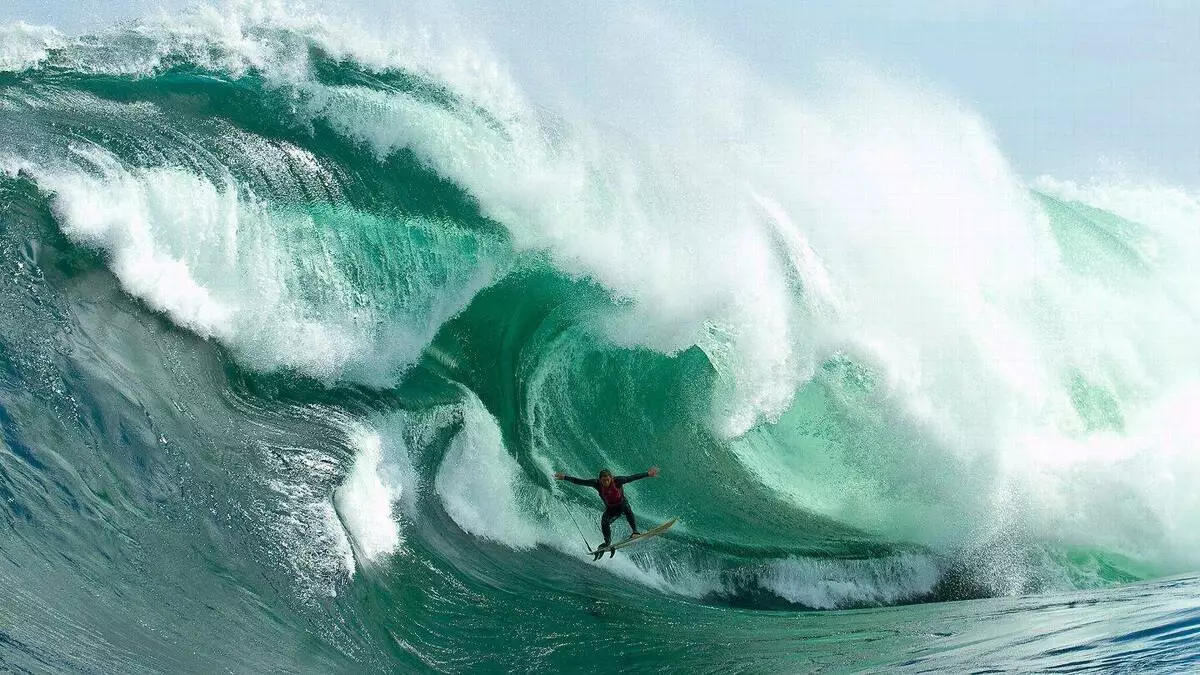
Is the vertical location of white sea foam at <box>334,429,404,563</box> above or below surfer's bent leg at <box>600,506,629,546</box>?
below

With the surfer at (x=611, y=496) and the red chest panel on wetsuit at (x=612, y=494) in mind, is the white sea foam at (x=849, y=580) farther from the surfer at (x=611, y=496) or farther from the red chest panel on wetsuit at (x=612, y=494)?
the red chest panel on wetsuit at (x=612, y=494)

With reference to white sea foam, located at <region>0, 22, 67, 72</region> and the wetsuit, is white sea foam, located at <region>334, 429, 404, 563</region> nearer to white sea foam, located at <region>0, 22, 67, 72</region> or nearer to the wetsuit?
the wetsuit

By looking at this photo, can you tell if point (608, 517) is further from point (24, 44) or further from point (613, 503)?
point (24, 44)

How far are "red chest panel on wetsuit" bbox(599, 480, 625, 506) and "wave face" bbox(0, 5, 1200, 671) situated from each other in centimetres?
79

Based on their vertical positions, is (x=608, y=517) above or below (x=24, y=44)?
below

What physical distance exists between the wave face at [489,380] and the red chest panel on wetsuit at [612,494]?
793 mm

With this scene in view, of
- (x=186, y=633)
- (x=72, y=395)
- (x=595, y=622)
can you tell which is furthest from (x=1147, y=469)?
(x=72, y=395)

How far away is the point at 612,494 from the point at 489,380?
2874 millimetres

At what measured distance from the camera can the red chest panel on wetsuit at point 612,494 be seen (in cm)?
880

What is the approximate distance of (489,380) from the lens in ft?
37.1

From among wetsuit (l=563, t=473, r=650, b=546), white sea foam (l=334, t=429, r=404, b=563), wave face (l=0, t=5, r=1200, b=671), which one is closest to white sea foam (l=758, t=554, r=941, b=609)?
wave face (l=0, t=5, r=1200, b=671)

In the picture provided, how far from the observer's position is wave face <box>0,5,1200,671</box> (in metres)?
8.02

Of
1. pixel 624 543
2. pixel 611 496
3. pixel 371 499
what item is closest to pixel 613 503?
pixel 611 496

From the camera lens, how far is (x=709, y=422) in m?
11.6
